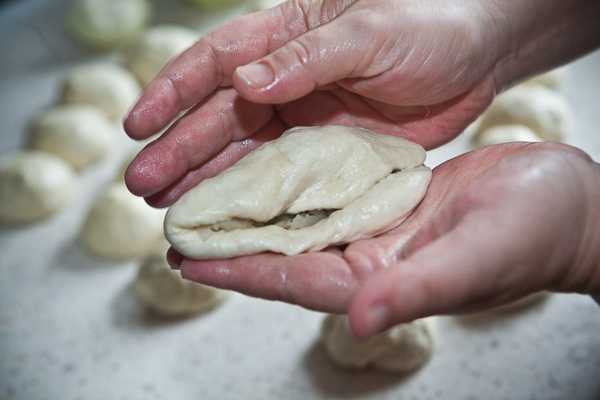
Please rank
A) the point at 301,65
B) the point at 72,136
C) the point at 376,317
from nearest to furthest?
the point at 376,317, the point at 301,65, the point at 72,136

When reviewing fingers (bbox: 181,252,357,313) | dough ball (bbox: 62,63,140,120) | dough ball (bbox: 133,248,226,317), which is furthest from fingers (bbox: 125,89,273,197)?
dough ball (bbox: 62,63,140,120)

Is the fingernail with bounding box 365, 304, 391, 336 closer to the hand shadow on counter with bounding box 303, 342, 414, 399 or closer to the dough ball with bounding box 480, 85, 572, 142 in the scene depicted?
the hand shadow on counter with bounding box 303, 342, 414, 399

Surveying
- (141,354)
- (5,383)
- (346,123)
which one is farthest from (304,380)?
(5,383)

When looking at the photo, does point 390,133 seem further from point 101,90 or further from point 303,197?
point 101,90

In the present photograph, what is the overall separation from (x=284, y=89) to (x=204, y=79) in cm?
31

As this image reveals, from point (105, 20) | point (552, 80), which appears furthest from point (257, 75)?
point (105, 20)

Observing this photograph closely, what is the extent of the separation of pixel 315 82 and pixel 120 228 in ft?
3.75

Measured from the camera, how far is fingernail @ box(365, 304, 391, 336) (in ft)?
3.09

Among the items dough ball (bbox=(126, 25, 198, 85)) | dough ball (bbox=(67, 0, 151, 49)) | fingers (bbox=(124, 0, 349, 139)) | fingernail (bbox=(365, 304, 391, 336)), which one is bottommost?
dough ball (bbox=(126, 25, 198, 85))

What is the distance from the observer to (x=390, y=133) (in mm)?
1676

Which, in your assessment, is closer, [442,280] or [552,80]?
[442,280]

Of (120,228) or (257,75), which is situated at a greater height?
(257,75)

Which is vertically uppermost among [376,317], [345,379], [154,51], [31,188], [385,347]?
[376,317]

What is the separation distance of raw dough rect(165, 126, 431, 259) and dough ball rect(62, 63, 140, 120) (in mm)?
1529
